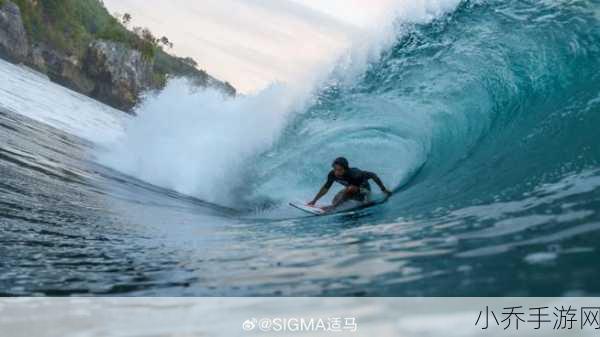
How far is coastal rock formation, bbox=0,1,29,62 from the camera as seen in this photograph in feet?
198

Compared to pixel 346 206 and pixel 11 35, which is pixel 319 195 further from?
pixel 11 35

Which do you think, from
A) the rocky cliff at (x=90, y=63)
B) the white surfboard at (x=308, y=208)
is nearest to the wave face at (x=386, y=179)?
the white surfboard at (x=308, y=208)

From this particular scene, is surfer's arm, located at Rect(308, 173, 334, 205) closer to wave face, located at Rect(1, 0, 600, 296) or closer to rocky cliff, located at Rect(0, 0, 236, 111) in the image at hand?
wave face, located at Rect(1, 0, 600, 296)

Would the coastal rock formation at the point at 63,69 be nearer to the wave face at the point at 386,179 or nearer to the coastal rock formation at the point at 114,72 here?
the coastal rock formation at the point at 114,72

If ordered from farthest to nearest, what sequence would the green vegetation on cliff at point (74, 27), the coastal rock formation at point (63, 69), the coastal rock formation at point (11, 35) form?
the green vegetation on cliff at point (74, 27)
the coastal rock formation at point (63, 69)
the coastal rock formation at point (11, 35)

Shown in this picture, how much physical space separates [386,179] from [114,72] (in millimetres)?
81117

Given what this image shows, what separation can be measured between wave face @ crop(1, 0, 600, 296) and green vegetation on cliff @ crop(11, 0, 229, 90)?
61.7 meters

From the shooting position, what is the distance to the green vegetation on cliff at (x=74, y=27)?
8019 centimetres

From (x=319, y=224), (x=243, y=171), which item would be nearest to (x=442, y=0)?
(x=243, y=171)

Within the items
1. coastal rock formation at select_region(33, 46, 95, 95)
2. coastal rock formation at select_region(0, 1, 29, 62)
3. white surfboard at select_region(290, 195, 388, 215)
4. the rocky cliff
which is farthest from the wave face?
coastal rock formation at select_region(33, 46, 95, 95)

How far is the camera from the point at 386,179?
37.3 feet

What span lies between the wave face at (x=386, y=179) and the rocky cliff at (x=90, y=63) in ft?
175

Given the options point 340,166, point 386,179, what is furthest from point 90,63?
point 340,166

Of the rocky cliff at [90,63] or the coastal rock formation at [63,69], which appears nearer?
the rocky cliff at [90,63]
